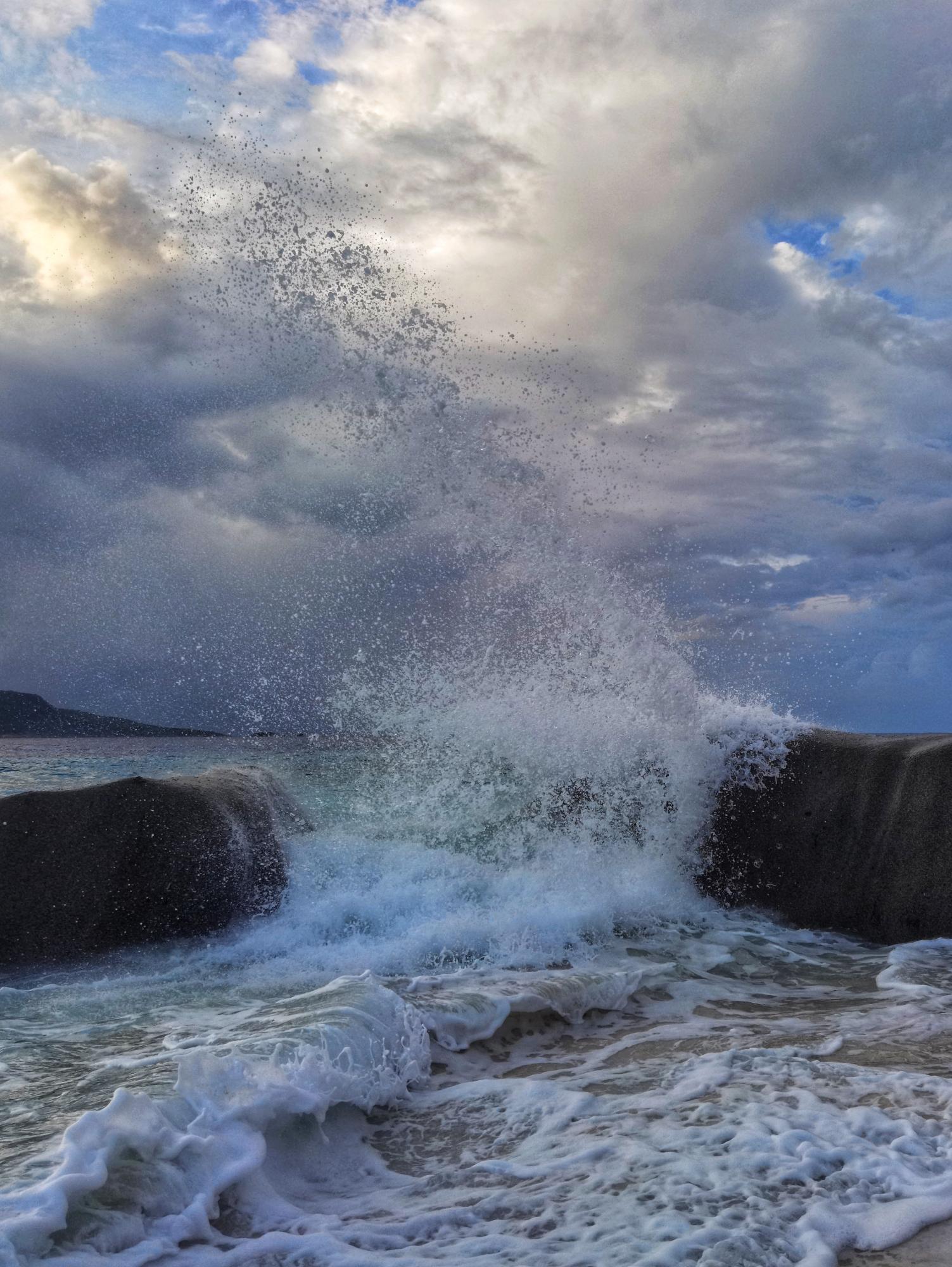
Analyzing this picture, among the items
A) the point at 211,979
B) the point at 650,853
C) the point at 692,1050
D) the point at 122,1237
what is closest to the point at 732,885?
the point at 650,853

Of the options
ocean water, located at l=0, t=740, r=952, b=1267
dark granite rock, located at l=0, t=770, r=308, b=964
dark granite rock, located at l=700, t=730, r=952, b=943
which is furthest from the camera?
dark granite rock, located at l=700, t=730, r=952, b=943

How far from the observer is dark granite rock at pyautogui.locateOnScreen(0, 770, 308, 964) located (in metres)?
5.25

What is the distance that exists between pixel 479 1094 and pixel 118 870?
3.26m

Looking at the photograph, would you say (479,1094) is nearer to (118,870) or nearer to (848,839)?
(118,870)

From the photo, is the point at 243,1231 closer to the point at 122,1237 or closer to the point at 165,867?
the point at 122,1237

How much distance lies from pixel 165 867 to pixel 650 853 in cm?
363

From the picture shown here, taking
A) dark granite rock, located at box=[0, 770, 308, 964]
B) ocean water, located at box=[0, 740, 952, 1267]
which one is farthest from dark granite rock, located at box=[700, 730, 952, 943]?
dark granite rock, located at box=[0, 770, 308, 964]

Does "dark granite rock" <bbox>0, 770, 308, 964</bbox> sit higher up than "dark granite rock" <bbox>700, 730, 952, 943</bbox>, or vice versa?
"dark granite rock" <bbox>700, 730, 952, 943</bbox>

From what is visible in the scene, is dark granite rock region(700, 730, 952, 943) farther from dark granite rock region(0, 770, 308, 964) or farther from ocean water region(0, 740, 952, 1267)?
dark granite rock region(0, 770, 308, 964)

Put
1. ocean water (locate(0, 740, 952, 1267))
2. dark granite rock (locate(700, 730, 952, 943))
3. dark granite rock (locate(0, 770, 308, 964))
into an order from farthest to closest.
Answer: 1. dark granite rock (locate(700, 730, 952, 943))
2. dark granite rock (locate(0, 770, 308, 964))
3. ocean water (locate(0, 740, 952, 1267))

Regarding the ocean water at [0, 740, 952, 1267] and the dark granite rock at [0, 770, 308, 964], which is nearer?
the ocean water at [0, 740, 952, 1267]

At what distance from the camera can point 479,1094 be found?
3.18 m

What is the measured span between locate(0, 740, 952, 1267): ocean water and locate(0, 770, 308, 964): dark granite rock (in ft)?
0.82

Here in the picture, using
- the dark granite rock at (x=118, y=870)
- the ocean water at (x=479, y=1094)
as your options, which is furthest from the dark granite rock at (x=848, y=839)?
the dark granite rock at (x=118, y=870)
